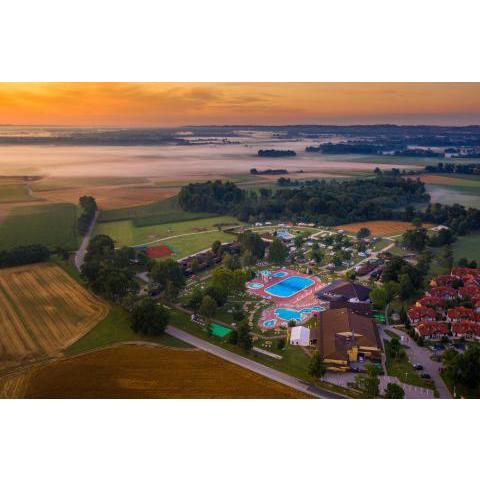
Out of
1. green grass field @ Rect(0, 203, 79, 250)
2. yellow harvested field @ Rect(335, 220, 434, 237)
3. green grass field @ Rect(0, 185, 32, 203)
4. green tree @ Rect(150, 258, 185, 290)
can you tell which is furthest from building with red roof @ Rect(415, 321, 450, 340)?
green grass field @ Rect(0, 185, 32, 203)

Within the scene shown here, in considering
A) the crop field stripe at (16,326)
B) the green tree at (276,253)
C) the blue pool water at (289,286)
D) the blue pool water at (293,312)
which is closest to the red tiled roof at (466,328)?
the blue pool water at (293,312)

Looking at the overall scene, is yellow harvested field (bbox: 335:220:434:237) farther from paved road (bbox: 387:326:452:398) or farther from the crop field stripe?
the crop field stripe

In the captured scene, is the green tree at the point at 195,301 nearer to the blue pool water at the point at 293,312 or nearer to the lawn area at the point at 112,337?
the lawn area at the point at 112,337

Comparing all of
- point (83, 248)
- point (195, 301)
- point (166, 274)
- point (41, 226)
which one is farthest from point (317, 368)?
point (41, 226)

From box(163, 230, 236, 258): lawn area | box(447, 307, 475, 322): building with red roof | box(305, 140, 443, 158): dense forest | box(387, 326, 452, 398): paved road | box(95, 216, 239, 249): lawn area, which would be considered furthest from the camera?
box(305, 140, 443, 158): dense forest

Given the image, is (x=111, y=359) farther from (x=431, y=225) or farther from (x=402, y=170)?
(x=402, y=170)
